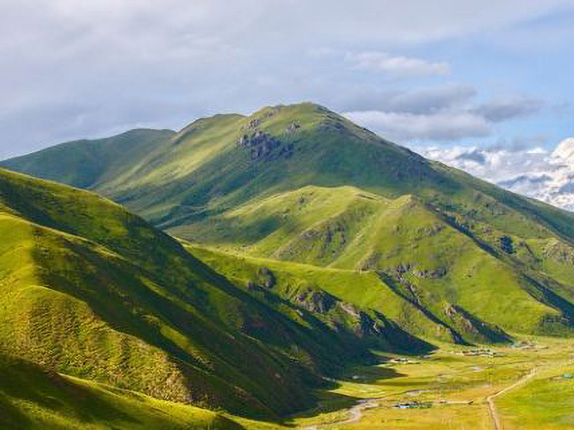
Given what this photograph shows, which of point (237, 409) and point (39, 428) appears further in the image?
point (237, 409)

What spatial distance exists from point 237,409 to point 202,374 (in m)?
13.1

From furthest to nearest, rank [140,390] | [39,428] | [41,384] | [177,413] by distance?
[140,390] → [177,413] → [41,384] → [39,428]

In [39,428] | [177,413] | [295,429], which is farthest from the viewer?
[295,429]

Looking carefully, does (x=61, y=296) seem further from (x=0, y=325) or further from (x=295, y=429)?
(x=295, y=429)

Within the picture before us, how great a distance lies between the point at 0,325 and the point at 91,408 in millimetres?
63743

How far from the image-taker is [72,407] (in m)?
127

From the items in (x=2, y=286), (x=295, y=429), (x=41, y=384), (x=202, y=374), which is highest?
(x=2, y=286)

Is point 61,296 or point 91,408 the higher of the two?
point 61,296

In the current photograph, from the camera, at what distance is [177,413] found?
148 meters

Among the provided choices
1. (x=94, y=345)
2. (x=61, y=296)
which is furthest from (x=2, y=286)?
(x=94, y=345)

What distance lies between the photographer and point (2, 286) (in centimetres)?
19800

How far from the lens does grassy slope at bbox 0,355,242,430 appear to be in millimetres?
116938

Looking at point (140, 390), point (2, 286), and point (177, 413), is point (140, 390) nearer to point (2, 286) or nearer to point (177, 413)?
point (177, 413)

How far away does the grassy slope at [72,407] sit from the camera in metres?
117
